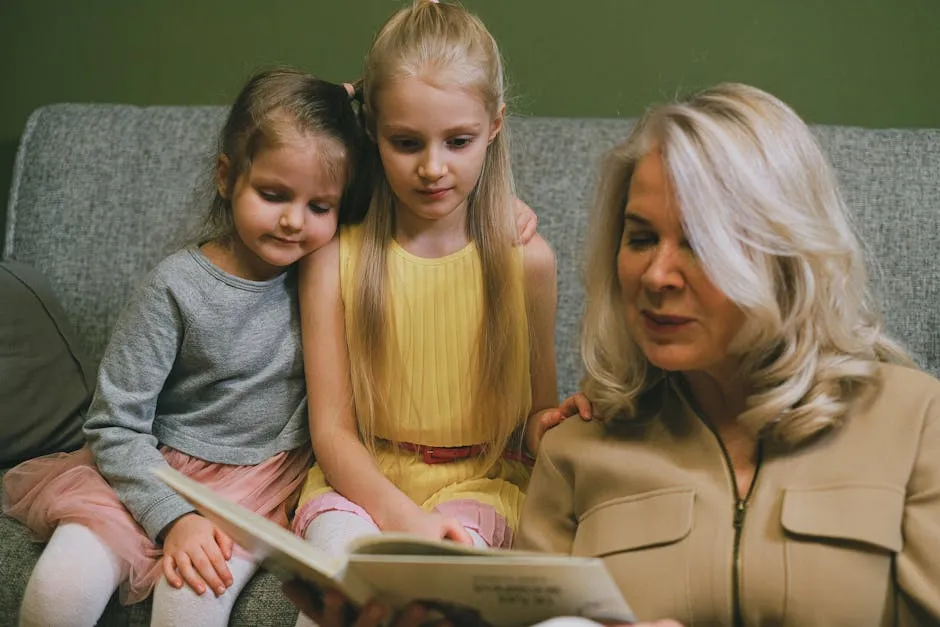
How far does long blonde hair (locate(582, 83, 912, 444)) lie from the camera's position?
115 centimetres

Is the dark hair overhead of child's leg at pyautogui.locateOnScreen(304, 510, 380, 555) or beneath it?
overhead

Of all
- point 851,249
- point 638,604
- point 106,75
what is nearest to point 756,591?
point 638,604

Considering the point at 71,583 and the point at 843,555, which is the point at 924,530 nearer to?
the point at 843,555

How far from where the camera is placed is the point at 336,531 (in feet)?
4.97

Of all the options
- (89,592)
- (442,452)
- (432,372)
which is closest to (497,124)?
(432,372)

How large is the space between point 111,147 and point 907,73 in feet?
5.40

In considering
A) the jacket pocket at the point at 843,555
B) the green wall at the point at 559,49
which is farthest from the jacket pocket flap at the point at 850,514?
the green wall at the point at 559,49

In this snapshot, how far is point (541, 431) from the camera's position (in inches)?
59.9

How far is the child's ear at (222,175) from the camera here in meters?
1.68

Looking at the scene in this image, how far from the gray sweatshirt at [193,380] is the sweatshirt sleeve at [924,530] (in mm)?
953

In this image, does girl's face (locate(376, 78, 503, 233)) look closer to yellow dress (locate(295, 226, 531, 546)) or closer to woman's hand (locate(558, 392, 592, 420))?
yellow dress (locate(295, 226, 531, 546))

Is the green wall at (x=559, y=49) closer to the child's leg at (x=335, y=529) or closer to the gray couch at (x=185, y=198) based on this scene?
A: the gray couch at (x=185, y=198)

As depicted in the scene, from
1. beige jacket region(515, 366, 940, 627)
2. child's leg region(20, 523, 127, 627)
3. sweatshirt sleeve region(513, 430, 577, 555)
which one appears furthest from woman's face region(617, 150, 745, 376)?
child's leg region(20, 523, 127, 627)

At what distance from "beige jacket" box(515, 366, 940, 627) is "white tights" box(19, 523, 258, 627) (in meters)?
0.52
